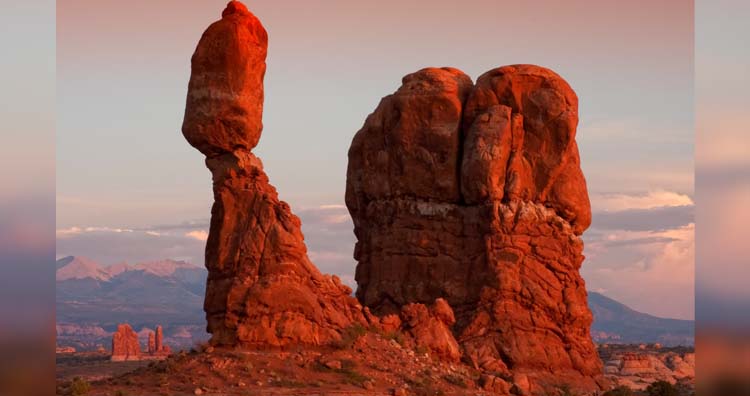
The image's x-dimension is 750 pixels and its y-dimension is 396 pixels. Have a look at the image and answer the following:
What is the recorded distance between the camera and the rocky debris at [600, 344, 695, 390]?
2319 inches

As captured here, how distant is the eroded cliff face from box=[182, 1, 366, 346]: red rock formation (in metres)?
7.74

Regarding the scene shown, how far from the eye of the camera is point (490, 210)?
1928 inches

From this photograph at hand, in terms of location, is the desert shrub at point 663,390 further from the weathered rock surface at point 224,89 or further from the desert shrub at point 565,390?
the weathered rock surface at point 224,89

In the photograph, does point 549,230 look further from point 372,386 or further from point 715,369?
point 715,369

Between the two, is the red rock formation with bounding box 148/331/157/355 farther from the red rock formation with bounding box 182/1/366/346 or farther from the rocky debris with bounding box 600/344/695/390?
the red rock formation with bounding box 182/1/366/346

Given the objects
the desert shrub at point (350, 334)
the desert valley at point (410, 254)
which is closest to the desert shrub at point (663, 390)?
the desert valley at point (410, 254)

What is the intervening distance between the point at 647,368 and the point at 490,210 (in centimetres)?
1954

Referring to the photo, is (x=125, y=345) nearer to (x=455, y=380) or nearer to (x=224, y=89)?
(x=455, y=380)

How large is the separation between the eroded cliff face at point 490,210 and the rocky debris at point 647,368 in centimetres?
651

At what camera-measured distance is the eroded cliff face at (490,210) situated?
4872 cm

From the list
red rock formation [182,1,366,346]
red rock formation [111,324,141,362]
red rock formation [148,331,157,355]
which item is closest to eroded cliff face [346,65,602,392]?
red rock formation [182,1,366,346]

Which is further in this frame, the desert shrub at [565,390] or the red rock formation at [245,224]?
the desert shrub at [565,390]

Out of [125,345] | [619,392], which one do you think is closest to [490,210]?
[619,392]

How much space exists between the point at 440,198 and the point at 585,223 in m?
6.05
